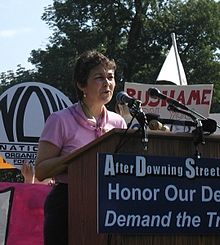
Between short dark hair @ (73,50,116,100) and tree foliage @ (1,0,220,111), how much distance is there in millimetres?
29432

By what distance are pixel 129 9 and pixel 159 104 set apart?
83.1 feet

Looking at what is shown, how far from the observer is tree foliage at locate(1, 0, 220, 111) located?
3366 cm

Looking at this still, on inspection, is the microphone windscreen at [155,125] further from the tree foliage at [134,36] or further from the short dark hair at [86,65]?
the tree foliage at [134,36]

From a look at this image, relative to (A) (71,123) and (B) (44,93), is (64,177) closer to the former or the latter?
(A) (71,123)

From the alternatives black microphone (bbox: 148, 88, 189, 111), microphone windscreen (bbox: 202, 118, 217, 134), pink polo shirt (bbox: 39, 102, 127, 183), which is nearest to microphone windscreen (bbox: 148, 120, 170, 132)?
black microphone (bbox: 148, 88, 189, 111)

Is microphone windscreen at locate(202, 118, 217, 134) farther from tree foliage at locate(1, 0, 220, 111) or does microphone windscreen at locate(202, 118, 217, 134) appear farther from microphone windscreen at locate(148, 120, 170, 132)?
tree foliage at locate(1, 0, 220, 111)

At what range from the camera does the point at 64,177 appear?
312 cm

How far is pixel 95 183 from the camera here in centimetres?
276

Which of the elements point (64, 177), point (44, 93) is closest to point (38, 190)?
point (44, 93)

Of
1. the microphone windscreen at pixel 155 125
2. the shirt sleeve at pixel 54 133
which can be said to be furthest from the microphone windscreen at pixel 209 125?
the shirt sleeve at pixel 54 133

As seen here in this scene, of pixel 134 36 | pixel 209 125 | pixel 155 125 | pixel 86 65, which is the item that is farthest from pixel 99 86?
pixel 134 36

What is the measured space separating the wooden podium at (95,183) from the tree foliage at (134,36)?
29979 millimetres

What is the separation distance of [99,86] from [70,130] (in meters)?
0.26

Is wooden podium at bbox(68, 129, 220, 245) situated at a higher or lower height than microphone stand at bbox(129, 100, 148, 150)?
lower
